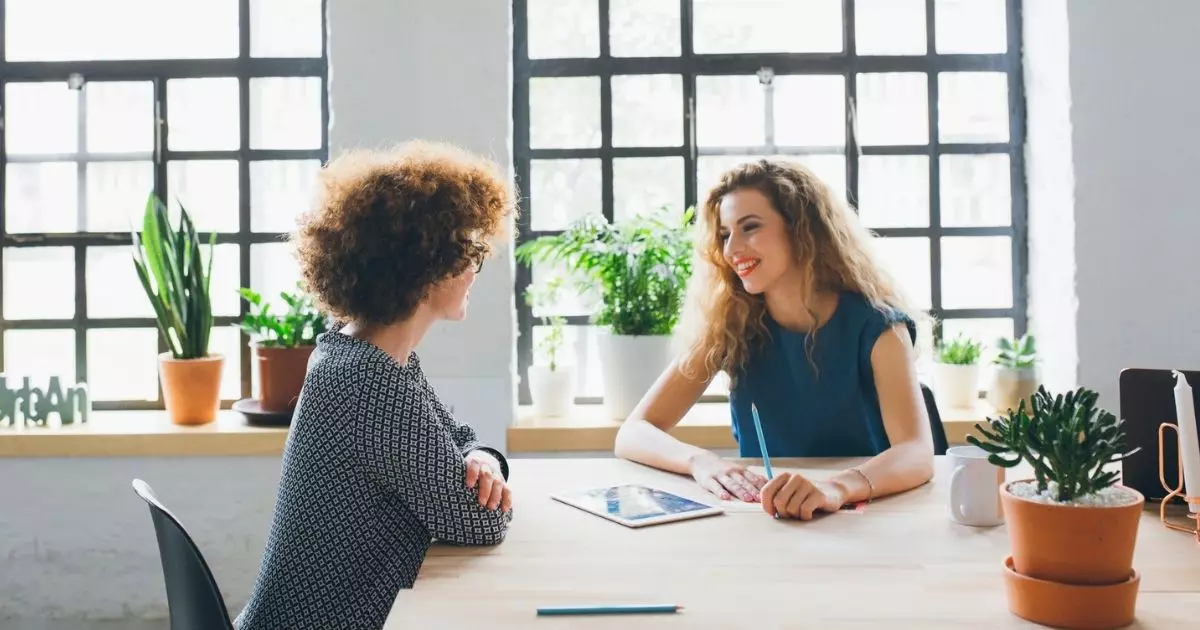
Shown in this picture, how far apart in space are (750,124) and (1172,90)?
1299 millimetres

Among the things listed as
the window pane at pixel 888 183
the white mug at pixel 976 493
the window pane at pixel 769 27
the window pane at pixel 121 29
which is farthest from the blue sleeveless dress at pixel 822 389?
the window pane at pixel 121 29

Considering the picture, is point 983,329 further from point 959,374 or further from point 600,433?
point 600,433

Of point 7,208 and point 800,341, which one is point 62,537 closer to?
point 7,208

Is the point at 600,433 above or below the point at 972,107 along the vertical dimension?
below

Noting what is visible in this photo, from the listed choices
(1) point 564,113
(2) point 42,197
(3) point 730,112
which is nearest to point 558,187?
(1) point 564,113

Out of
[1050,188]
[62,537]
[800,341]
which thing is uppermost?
[1050,188]

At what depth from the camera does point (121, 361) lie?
11.3 ft

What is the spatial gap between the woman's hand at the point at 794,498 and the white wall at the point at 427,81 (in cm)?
161

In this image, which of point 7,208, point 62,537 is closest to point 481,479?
point 62,537

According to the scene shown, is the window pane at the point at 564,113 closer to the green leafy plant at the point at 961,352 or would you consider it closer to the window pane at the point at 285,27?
the window pane at the point at 285,27

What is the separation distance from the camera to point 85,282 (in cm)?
342

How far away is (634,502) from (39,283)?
2684mm

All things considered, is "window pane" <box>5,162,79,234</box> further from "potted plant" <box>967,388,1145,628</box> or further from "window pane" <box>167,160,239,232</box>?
"potted plant" <box>967,388,1145,628</box>

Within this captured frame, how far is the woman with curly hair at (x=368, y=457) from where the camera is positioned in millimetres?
1451
